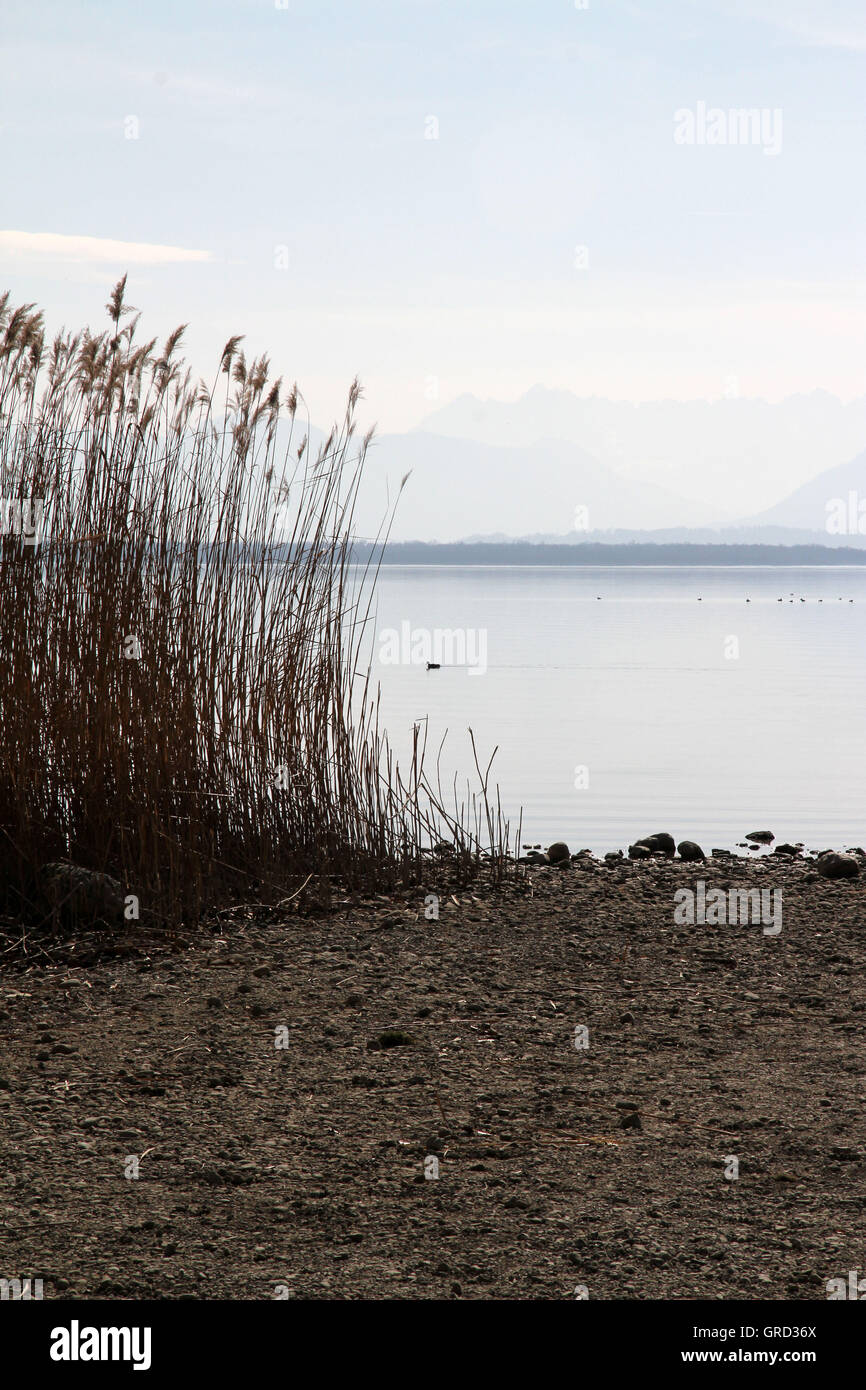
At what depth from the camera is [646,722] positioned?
1434cm

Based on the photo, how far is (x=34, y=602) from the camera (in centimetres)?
491

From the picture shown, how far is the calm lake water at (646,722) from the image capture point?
30.5ft

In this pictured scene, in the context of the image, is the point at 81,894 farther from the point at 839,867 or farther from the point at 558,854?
the point at 839,867

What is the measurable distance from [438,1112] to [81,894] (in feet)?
6.46

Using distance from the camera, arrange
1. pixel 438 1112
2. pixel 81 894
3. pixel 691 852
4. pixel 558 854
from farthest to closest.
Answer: pixel 691 852 → pixel 558 854 → pixel 81 894 → pixel 438 1112

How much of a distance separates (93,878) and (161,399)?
6.11ft

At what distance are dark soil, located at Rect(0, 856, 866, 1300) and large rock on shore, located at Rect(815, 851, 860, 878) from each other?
3.97 feet

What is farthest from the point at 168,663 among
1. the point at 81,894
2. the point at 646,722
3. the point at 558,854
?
the point at 646,722

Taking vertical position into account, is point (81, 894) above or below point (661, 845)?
above

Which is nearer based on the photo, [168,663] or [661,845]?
[168,663]

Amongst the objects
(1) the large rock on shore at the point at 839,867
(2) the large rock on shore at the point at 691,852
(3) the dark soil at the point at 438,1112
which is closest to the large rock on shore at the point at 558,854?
(2) the large rock on shore at the point at 691,852

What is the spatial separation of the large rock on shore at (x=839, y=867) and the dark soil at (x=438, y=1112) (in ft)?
3.97

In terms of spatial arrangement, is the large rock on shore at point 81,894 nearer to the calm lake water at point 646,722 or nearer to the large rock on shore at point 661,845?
the large rock on shore at point 661,845

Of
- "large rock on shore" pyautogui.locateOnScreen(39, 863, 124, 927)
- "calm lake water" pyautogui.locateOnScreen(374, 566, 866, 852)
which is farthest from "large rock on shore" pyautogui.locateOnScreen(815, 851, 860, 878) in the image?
"large rock on shore" pyautogui.locateOnScreen(39, 863, 124, 927)
